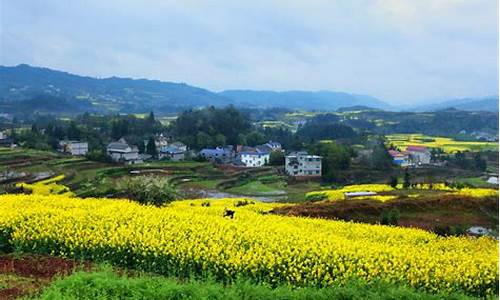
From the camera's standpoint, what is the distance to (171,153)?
10244 centimetres

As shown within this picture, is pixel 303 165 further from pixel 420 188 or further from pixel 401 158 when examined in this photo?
pixel 420 188

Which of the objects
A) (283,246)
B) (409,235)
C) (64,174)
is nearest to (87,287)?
(283,246)

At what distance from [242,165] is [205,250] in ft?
275

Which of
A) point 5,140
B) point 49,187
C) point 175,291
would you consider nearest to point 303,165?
point 49,187

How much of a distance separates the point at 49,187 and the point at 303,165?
45.6 m

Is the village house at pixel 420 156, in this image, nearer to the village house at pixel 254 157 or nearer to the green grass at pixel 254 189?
the village house at pixel 254 157

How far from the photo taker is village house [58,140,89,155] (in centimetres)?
10181

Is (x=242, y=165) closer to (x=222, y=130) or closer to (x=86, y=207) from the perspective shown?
(x=222, y=130)

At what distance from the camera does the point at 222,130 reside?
419ft

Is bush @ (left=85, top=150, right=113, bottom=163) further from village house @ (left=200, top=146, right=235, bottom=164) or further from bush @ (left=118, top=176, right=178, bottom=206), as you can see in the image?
bush @ (left=118, top=176, right=178, bottom=206)

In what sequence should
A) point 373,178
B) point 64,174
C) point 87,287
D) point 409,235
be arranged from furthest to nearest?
point 373,178 < point 64,174 < point 409,235 < point 87,287

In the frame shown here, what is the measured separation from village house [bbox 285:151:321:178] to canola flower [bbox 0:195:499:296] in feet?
229

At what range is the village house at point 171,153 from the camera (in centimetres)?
10044

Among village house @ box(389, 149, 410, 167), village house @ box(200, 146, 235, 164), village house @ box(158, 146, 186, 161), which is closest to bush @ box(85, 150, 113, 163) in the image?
village house @ box(158, 146, 186, 161)
